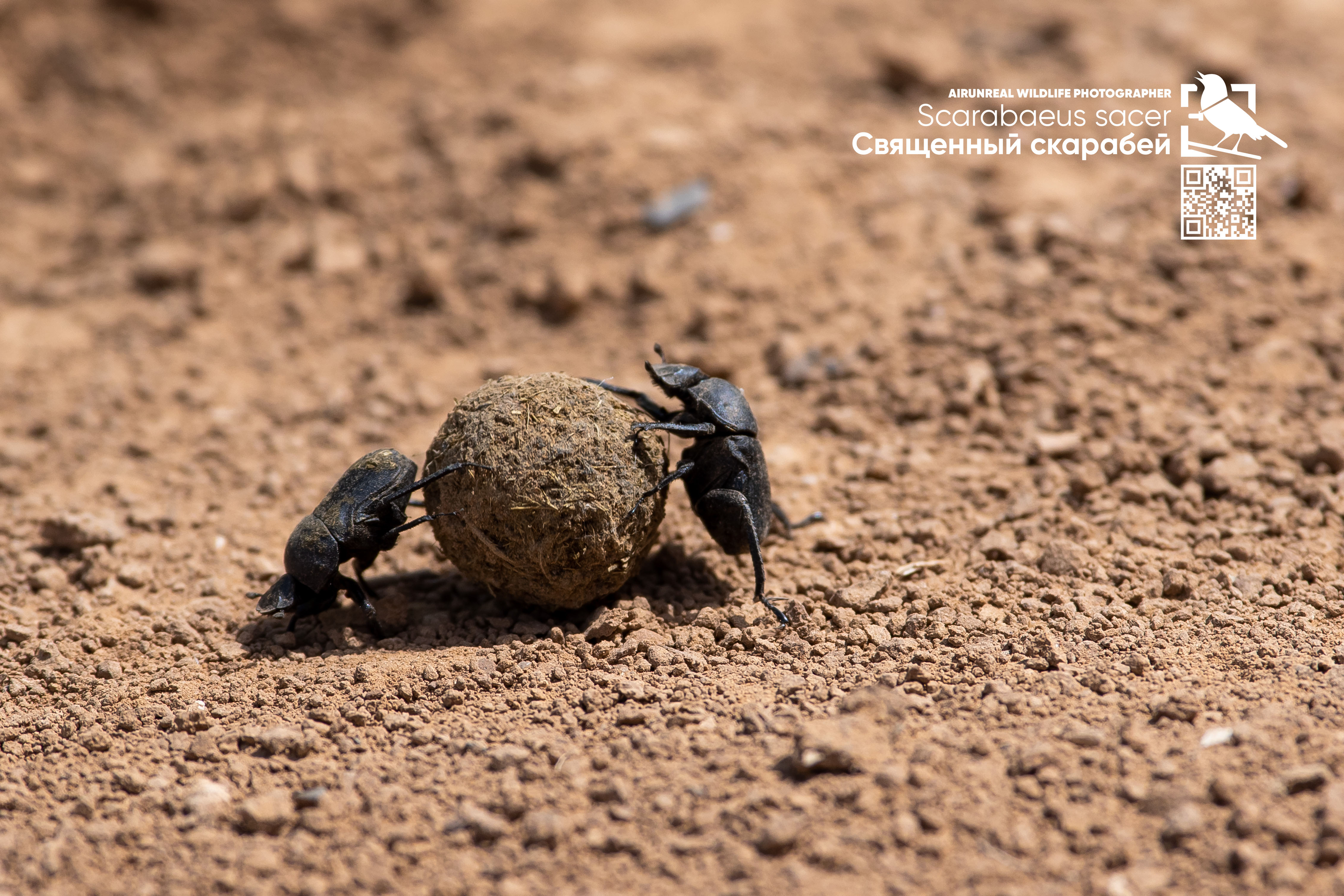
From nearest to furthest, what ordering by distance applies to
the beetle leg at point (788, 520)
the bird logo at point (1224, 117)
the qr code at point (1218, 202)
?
the beetle leg at point (788, 520) < the qr code at point (1218, 202) < the bird logo at point (1224, 117)

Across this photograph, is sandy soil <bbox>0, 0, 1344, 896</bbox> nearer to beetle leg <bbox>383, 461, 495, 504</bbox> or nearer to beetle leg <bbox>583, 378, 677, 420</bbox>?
beetle leg <bbox>383, 461, 495, 504</bbox>

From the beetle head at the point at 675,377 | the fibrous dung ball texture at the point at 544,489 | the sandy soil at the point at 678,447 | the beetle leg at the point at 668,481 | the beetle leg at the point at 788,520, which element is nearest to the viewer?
the sandy soil at the point at 678,447

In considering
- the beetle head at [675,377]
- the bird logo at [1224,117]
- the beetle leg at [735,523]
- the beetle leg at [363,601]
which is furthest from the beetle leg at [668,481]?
the bird logo at [1224,117]

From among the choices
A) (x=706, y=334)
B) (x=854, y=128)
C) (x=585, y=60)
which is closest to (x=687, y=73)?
(x=585, y=60)

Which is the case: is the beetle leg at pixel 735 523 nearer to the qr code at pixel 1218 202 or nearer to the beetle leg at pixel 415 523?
the beetle leg at pixel 415 523

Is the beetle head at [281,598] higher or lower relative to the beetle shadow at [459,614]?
higher

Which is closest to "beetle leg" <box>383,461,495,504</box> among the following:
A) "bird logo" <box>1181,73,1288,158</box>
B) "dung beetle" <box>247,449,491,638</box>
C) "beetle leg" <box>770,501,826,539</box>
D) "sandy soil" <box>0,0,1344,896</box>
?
"dung beetle" <box>247,449,491,638</box>

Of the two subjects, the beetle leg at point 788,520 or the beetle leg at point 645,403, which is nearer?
the beetle leg at point 645,403
